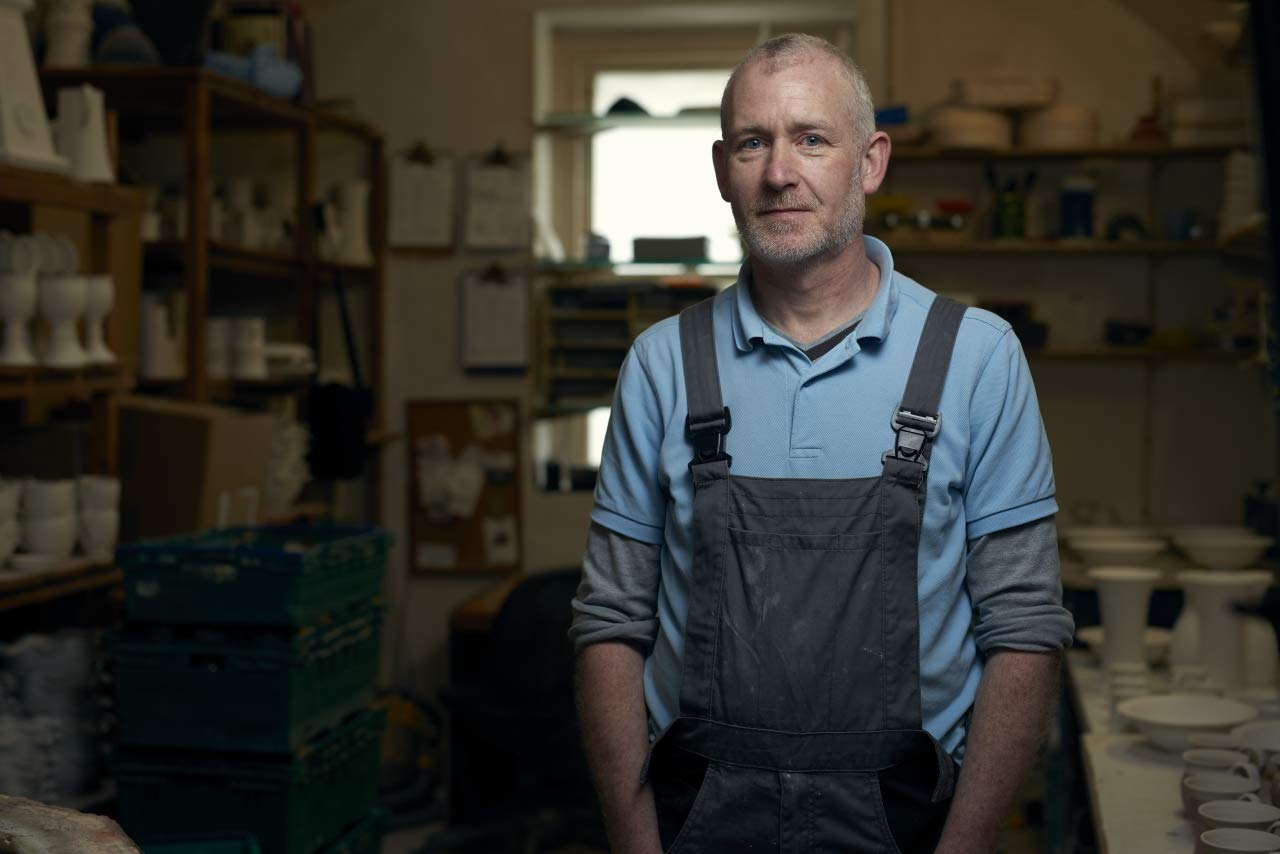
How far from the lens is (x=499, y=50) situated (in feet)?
17.2

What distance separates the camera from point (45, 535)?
311cm

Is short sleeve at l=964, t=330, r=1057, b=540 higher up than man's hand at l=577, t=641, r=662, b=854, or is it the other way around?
short sleeve at l=964, t=330, r=1057, b=540

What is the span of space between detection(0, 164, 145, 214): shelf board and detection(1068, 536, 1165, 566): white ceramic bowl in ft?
8.76

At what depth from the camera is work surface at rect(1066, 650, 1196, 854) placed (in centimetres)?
193

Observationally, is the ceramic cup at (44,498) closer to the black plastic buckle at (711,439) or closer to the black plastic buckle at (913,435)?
the black plastic buckle at (711,439)

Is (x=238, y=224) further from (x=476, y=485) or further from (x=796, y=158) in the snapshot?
(x=796, y=158)

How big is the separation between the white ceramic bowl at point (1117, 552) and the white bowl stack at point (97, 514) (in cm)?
255

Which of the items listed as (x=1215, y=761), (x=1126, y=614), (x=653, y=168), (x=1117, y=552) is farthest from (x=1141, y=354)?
(x=1215, y=761)

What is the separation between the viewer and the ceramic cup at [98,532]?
3.25 metres

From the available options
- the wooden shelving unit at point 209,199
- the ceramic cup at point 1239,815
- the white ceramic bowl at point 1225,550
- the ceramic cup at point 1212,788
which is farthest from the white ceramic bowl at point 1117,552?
the wooden shelving unit at point 209,199

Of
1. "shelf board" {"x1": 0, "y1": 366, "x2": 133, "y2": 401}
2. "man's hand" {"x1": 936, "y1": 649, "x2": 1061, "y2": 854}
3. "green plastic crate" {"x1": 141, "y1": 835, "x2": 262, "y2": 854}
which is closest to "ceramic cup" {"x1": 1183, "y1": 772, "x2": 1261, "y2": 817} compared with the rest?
"man's hand" {"x1": 936, "y1": 649, "x2": 1061, "y2": 854}

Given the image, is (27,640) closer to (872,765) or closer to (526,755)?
(526,755)

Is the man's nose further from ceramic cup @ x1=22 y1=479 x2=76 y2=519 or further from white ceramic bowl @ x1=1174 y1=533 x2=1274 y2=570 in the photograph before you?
white ceramic bowl @ x1=1174 y1=533 x2=1274 y2=570

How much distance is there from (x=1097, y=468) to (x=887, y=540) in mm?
3855
